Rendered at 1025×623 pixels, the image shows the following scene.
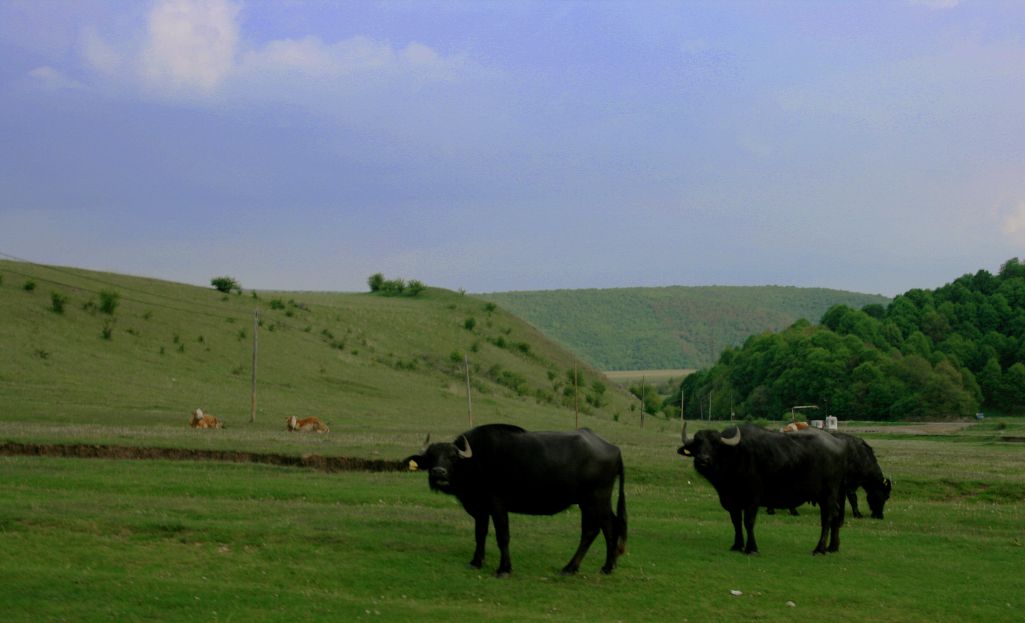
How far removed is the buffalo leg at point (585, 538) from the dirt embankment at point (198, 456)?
15.0m

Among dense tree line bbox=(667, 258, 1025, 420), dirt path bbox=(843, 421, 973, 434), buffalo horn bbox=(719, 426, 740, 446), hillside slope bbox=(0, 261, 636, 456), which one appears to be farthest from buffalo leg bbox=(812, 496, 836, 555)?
dense tree line bbox=(667, 258, 1025, 420)

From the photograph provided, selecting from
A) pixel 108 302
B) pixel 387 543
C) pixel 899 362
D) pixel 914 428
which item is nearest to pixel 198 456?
pixel 387 543

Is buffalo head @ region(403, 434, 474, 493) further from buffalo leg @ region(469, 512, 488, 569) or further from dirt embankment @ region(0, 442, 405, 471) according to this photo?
dirt embankment @ region(0, 442, 405, 471)

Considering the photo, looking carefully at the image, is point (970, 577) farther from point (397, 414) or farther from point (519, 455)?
point (397, 414)

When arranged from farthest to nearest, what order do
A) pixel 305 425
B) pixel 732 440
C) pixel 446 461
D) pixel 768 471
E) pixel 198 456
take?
pixel 305 425
pixel 198 456
pixel 768 471
pixel 732 440
pixel 446 461

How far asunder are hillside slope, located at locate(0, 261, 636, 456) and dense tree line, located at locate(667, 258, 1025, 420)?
60.1ft

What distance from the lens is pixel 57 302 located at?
214 ft

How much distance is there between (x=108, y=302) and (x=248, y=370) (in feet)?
35.0

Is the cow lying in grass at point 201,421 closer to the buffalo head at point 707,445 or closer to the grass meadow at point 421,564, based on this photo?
the grass meadow at point 421,564

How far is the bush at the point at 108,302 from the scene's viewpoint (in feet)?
221

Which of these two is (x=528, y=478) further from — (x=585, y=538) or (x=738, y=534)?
(x=738, y=534)

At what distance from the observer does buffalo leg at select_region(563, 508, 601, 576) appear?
15.9 m

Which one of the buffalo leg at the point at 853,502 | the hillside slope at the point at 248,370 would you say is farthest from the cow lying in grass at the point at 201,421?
the buffalo leg at the point at 853,502

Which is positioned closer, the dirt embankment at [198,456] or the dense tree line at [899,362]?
the dirt embankment at [198,456]
